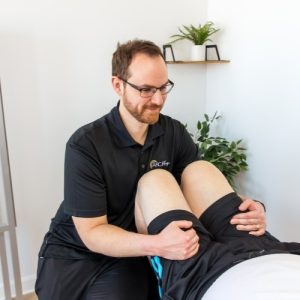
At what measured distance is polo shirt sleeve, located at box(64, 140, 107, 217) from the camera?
1090 millimetres

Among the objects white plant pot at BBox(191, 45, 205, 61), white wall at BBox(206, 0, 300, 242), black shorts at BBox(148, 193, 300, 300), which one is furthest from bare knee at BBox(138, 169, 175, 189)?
white plant pot at BBox(191, 45, 205, 61)

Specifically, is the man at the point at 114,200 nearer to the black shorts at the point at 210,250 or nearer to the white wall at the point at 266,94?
the black shorts at the point at 210,250

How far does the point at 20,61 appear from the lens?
1.56 meters

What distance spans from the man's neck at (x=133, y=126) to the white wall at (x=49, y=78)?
0.57 metres

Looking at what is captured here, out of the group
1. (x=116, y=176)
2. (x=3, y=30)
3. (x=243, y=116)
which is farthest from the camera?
(x=243, y=116)

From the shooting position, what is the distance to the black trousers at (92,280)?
1111 millimetres

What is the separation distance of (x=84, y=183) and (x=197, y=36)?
1246 mm

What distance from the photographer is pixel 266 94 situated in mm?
1784

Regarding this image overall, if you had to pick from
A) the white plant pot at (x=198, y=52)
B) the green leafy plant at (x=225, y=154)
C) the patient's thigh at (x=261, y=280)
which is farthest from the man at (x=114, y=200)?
the white plant pot at (x=198, y=52)

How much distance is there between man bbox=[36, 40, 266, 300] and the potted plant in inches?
33.7

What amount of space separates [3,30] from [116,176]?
87 cm

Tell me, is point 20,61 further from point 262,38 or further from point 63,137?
point 262,38

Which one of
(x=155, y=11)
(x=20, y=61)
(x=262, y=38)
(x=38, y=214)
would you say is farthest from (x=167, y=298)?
(x=155, y=11)

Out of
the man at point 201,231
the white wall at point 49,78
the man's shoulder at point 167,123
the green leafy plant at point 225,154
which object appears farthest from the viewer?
the green leafy plant at point 225,154
